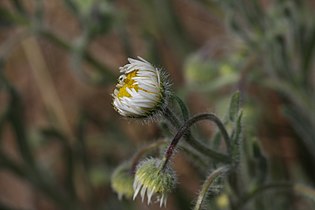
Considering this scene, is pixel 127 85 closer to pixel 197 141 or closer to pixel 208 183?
pixel 197 141

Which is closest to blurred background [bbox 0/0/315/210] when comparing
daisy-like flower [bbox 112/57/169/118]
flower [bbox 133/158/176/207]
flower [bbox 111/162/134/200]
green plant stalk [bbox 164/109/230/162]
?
green plant stalk [bbox 164/109/230/162]

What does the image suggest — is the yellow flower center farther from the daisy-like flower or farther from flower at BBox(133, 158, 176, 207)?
flower at BBox(133, 158, 176, 207)

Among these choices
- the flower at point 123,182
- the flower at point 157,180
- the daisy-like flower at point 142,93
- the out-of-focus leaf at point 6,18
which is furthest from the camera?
the out-of-focus leaf at point 6,18

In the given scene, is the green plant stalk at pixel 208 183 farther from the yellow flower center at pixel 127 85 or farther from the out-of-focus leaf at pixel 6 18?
the out-of-focus leaf at pixel 6 18

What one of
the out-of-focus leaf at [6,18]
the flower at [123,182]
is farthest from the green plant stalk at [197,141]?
the out-of-focus leaf at [6,18]

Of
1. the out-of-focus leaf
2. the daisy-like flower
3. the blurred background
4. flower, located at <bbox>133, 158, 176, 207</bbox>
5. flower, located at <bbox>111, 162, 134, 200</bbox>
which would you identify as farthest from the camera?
the out-of-focus leaf

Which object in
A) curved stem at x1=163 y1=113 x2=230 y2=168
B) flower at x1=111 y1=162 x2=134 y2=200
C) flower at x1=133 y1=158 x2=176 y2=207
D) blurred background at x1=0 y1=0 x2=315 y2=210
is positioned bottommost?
flower at x1=133 y1=158 x2=176 y2=207
